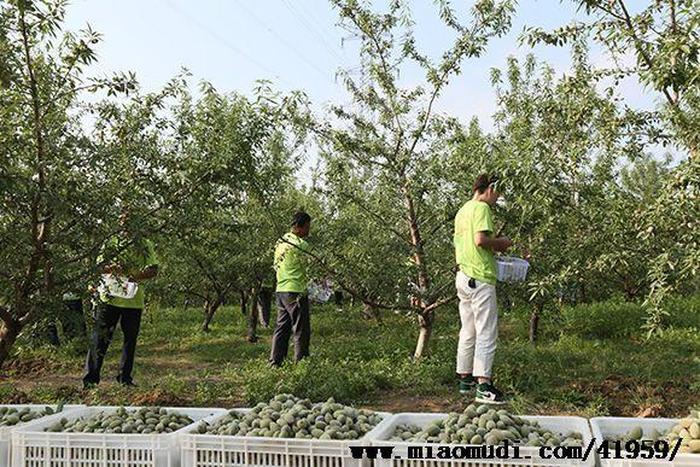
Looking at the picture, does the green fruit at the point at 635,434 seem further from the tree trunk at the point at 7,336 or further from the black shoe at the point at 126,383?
the black shoe at the point at 126,383

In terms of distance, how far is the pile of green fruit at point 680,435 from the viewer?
2.99 metres

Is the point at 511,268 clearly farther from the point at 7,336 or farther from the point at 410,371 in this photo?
the point at 7,336

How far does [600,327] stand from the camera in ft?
32.2

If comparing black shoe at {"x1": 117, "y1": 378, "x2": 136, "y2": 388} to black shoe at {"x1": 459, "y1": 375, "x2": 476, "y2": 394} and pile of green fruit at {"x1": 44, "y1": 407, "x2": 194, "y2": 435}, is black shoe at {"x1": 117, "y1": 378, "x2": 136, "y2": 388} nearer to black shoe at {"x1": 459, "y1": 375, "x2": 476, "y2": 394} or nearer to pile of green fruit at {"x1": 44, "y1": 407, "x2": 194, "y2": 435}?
pile of green fruit at {"x1": 44, "y1": 407, "x2": 194, "y2": 435}

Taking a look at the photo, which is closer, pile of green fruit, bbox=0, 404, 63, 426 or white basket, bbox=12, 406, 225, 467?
white basket, bbox=12, 406, 225, 467

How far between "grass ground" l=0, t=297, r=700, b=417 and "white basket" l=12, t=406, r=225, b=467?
1784 millimetres

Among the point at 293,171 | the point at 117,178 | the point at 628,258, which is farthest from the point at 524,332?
the point at 117,178

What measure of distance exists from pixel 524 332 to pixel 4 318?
7208 mm

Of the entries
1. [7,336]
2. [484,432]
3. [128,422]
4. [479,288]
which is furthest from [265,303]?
[484,432]

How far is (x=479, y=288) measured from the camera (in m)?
5.46

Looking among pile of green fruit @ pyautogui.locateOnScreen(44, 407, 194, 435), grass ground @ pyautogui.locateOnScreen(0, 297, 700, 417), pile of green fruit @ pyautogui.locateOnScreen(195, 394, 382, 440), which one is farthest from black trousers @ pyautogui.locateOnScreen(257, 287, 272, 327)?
pile of green fruit @ pyautogui.locateOnScreen(195, 394, 382, 440)

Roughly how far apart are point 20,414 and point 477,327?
3.21 m

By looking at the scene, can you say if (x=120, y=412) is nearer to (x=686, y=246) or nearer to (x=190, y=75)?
(x=190, y=75)

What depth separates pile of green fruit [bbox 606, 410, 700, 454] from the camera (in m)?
2.99
